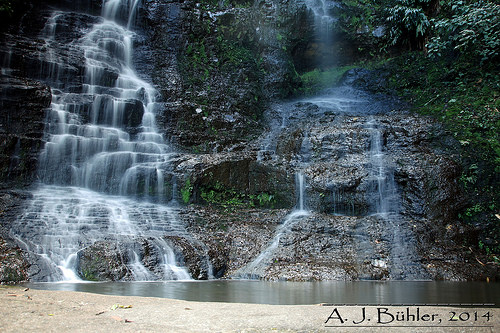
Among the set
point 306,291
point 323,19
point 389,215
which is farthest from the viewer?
point 323,19

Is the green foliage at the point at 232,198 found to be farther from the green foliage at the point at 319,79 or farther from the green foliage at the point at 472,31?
the green foliage at the point at 472,31

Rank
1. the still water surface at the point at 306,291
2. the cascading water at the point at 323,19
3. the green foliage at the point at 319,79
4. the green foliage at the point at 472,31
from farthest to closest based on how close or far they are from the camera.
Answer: the cascading water at the point at 323,19 < the green foliage at the point at 319,79 < the green foliage at the point at 472,31 < the still water surface at the point at 306,291

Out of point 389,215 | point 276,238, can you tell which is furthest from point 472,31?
point 276,238

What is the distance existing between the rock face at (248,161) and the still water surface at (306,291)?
28.7 inches

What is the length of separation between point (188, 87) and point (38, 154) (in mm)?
6532

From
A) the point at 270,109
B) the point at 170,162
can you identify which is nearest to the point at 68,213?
the point at 170,162

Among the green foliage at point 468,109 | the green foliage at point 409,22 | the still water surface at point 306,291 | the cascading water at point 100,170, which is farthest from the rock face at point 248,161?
the green foliage at point 409,22

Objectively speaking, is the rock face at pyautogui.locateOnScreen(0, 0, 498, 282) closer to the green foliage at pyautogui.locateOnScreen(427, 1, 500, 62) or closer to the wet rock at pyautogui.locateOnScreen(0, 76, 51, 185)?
the wet rock at pyautogui.locateOnScreen(0, 76, 51, 185)

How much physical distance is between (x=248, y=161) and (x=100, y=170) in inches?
179

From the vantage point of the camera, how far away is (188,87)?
15648 millimetres

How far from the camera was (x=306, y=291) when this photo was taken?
596 centimetres

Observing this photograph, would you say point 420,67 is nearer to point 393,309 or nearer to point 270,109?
point 270,109

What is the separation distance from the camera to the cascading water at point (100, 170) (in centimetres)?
786

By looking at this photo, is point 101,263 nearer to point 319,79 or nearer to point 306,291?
point 306,291
